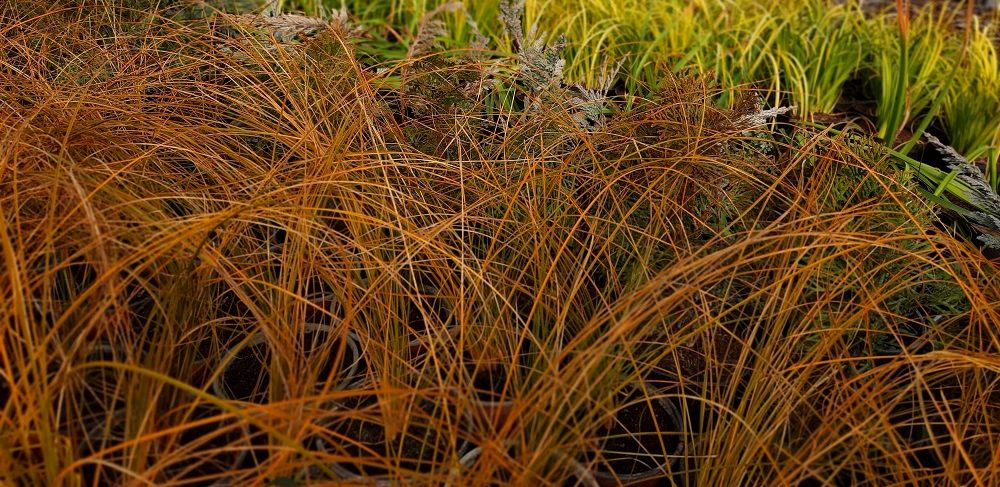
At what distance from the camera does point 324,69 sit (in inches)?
93.2

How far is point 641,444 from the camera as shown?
69.9 inches

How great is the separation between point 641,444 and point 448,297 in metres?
0.48

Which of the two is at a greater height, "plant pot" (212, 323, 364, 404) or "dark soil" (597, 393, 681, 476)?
"plant pot" (212, 323, 364, 404)

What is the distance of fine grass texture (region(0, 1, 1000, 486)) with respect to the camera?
4.80 ft

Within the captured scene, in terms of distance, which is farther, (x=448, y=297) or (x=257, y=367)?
(x=257, y=367)

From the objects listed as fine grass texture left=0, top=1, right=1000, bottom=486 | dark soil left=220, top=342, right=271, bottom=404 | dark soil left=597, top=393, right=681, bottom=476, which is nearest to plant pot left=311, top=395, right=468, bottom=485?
fine grass texture left=0, top=1, right=1000, bottom=486

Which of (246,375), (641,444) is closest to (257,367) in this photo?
(246,375)

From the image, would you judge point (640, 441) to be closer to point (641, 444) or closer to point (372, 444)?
point (641, 444)

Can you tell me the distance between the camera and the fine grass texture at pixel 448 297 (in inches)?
57.6

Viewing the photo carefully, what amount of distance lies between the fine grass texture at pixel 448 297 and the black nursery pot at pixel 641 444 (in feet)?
0.09

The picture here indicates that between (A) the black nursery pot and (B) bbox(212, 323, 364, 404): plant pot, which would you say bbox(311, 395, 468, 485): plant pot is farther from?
(A) the black nursery pot

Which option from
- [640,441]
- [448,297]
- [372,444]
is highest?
[448,297]

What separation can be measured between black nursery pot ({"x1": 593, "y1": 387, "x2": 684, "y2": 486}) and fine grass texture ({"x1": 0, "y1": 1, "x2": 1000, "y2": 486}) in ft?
0.09

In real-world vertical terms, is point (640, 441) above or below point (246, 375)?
below
